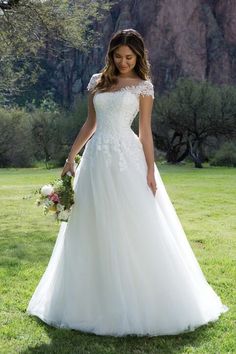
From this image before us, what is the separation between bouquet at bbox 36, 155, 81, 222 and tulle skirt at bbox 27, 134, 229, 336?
3.2 inches

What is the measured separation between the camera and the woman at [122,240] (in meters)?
4.20

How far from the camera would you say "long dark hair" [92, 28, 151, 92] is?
450 cm

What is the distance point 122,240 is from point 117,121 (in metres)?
1.11

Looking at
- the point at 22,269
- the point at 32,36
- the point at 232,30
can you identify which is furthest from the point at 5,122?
the point at 22,269

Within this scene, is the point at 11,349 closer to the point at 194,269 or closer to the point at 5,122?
the point at 194,269

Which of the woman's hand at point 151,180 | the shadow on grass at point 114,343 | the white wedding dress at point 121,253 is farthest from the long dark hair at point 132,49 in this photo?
the shadow on grass at point 114,343

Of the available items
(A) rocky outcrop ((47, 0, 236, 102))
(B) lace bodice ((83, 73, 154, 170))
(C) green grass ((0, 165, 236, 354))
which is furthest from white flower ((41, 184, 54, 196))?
(A) rocky outcrop ((47, 0, 236, 102))

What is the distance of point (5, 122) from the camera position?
165 ft

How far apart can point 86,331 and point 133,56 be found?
253cm

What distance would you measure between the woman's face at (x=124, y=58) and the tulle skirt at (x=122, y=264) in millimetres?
688

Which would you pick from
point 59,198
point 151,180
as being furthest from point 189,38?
point 59,198

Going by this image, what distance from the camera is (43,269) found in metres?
6.87

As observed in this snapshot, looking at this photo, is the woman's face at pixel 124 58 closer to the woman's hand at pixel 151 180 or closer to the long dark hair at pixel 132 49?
the long dark hair at pixel 132 49

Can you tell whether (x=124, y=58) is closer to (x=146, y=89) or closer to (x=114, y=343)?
(x=146, y=89)
